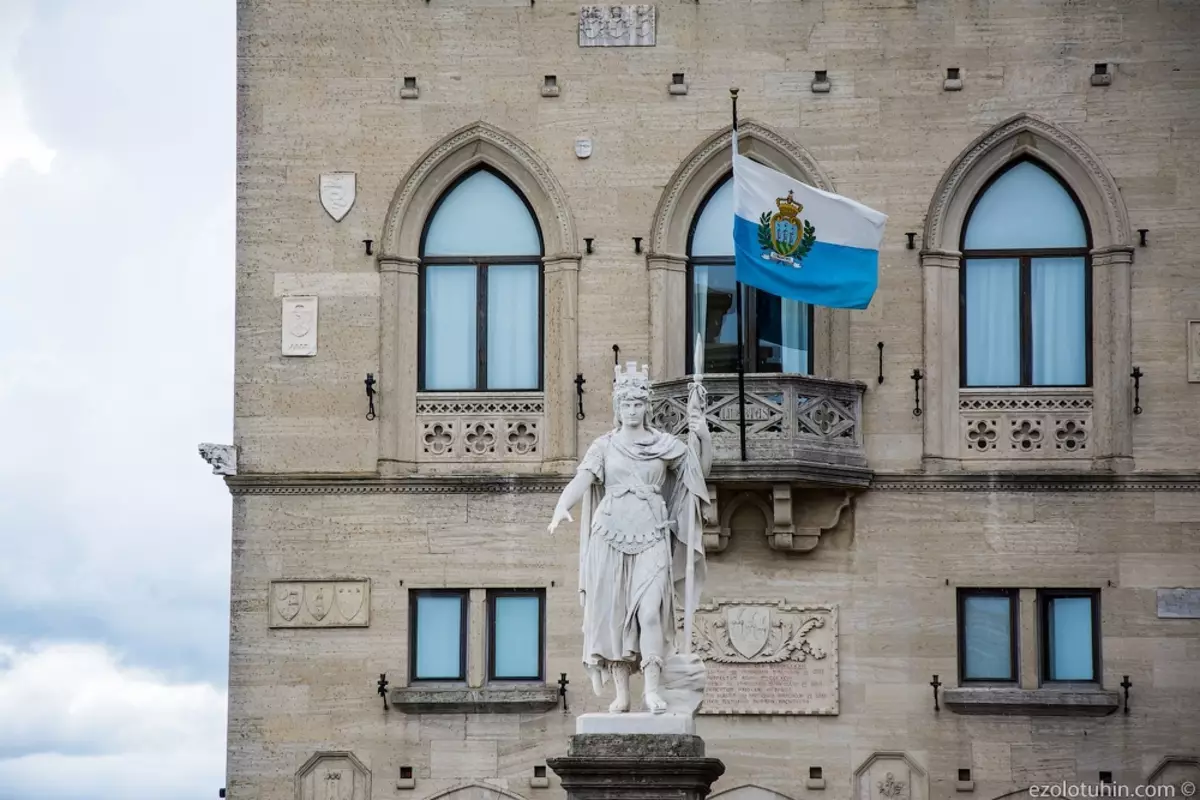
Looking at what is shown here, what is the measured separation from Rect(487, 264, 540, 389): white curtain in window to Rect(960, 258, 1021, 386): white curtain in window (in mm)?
4929

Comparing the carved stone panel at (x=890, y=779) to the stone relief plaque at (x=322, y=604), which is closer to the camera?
the carved stone panel at (x=890, y=779)

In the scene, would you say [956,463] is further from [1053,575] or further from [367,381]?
[367,381]

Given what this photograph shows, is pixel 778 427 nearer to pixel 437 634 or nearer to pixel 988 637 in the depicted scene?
pixel 988 637

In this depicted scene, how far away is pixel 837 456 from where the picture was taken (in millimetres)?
34719

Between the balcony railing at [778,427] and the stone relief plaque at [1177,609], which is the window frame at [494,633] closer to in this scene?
the balcony railing at [778,427]

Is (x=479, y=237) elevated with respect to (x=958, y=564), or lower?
elevated

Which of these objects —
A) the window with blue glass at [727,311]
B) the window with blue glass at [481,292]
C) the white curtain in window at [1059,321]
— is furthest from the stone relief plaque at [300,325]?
the white curtain in window at [1059,321]

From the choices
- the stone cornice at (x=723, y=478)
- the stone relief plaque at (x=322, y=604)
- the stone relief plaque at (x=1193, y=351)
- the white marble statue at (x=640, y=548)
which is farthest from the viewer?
the stone relief plaque at (x=322, y=604)

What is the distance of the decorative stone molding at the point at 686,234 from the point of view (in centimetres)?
3538

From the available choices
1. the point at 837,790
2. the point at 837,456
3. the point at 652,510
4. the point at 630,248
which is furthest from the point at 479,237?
the point at 652,510

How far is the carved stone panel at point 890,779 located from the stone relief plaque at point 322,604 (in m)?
5.79

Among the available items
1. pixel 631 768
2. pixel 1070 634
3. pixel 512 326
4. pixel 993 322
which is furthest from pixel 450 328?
pixel 631 768

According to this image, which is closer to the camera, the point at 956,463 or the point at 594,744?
the point at 594,744

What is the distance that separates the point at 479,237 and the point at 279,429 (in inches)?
125
